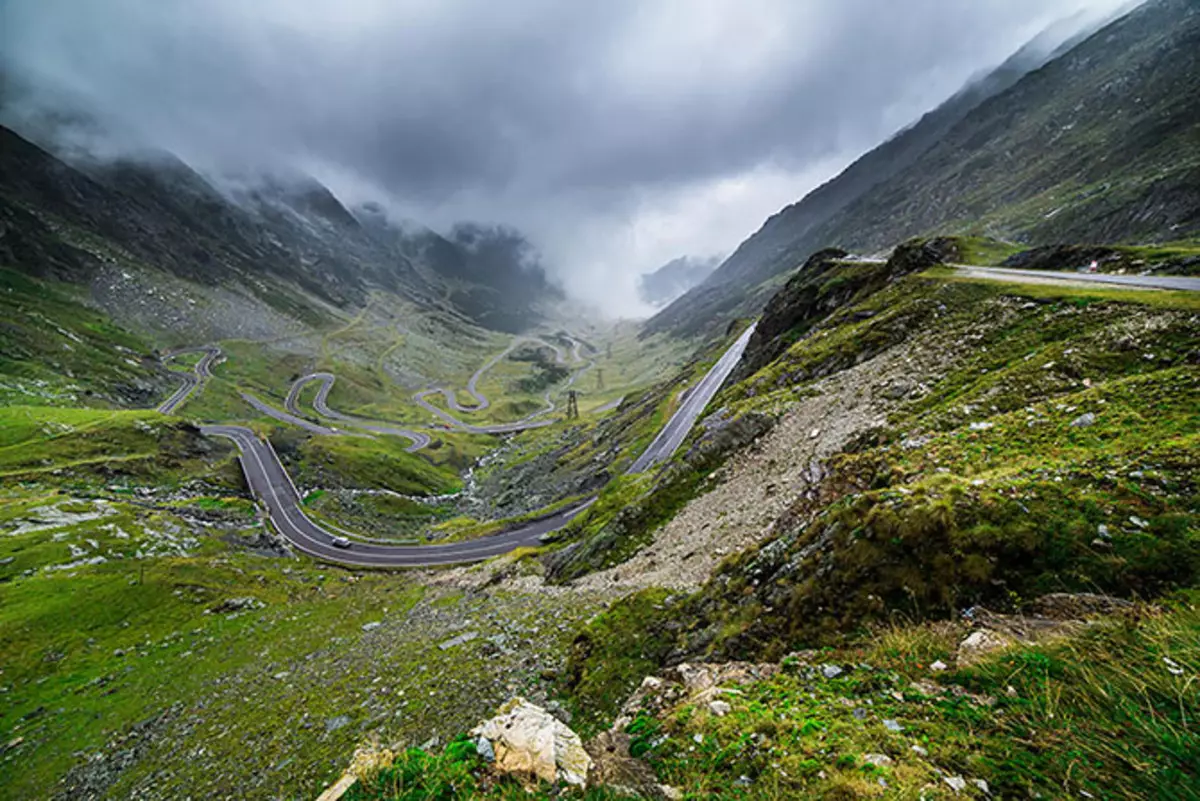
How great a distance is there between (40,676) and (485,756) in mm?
38661

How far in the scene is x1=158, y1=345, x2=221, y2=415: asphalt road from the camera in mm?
92688

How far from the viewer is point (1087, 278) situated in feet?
83.4

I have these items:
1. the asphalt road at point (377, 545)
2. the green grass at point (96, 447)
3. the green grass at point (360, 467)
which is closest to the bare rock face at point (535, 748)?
the asphalt road at point (377, 545)

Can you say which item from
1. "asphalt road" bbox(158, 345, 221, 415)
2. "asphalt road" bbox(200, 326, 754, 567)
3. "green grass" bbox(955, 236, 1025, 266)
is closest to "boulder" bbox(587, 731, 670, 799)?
"asphalt road" bbox(200, 326, 754, 567)

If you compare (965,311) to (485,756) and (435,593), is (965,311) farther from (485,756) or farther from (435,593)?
(435,593)

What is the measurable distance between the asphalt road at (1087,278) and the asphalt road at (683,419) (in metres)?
30.3

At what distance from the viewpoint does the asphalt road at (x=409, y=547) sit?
166ft

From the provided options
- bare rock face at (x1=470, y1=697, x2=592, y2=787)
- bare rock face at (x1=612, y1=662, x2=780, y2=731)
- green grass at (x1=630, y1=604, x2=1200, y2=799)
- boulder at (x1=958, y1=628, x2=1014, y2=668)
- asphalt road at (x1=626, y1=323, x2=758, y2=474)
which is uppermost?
bare rock face at (x1=470, y1=697, x2=592, y2=787)

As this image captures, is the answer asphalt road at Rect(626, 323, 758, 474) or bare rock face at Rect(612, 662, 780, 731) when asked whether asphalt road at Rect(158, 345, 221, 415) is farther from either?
bare rock face at Rect(612, 662, 780, 731)

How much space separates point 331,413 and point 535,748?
5508 inches

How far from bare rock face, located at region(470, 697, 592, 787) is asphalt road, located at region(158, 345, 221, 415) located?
11279cm

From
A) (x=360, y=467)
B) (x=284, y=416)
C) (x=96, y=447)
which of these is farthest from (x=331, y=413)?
(x=96, y=447)

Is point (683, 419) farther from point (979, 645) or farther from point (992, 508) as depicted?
point (979, 645)

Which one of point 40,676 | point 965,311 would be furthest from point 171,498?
point 965,311
